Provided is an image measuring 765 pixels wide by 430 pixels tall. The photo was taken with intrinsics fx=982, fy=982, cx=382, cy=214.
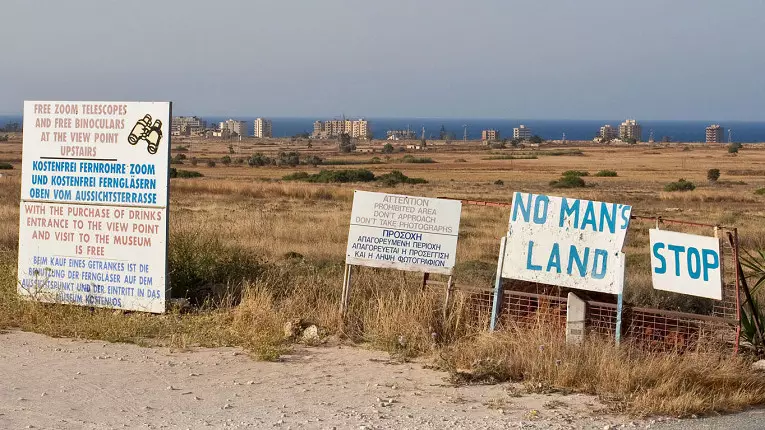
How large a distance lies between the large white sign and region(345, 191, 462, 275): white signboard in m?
2.12

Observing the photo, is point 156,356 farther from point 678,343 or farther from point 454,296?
point 678,343

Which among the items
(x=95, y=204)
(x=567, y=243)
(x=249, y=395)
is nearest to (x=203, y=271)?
(x=95, y=204)

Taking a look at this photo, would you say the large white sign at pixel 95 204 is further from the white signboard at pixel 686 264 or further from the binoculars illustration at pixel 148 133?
the white signboard at pixel 686 264

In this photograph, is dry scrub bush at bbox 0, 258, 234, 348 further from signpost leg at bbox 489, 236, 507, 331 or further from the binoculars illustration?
signpost leg at bbox 489, 236, 507, 331

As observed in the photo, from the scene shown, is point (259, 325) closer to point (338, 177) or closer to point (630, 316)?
point (630, 316)

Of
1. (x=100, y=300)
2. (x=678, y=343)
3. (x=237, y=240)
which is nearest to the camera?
(x=678, y=343)

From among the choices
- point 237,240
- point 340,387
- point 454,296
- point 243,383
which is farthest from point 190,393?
point 237,240

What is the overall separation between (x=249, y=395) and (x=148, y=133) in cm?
391

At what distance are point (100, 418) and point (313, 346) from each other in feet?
9.40

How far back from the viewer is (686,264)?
8797 millimetres

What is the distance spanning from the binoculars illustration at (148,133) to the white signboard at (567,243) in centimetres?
388

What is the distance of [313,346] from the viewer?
955 cm

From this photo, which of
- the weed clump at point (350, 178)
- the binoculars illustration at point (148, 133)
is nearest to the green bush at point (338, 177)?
the weed clump at point (350, 178)

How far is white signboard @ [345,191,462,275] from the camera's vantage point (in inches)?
391
